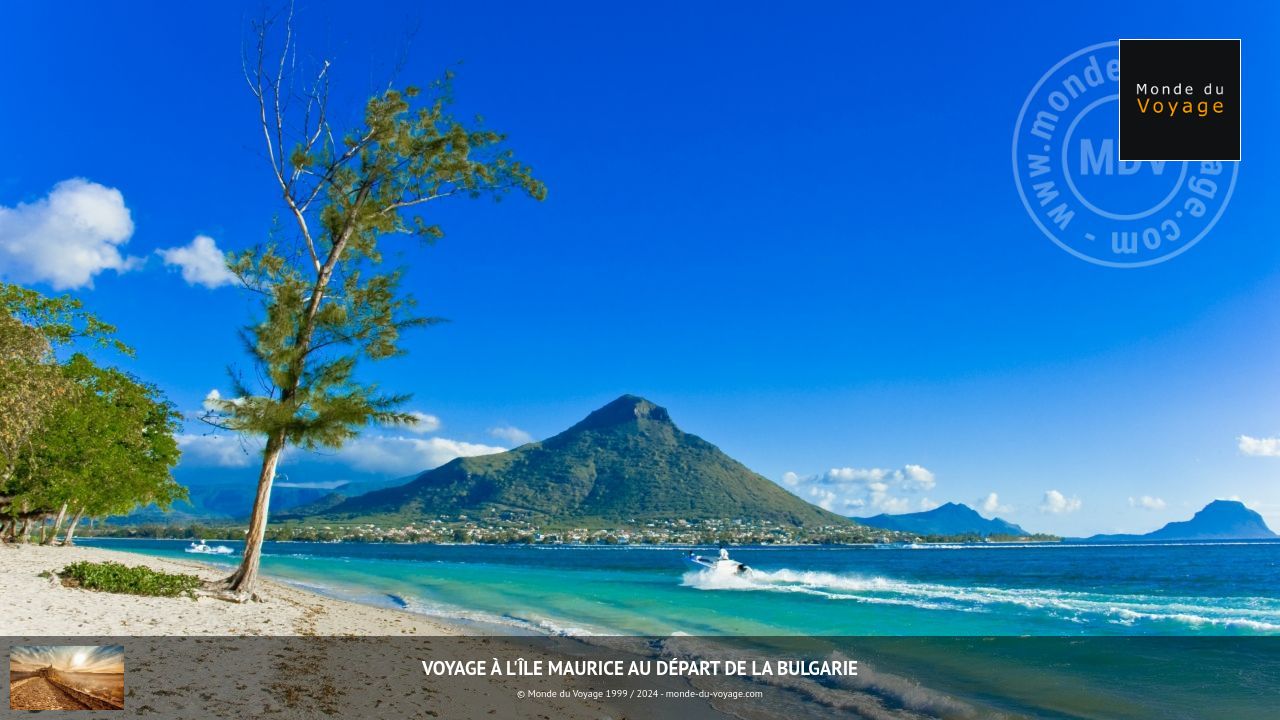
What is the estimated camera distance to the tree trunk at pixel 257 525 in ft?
54.5

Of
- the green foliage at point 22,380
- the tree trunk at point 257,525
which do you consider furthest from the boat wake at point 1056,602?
the green foliage at point 22,380

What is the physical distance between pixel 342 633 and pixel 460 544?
11370cm

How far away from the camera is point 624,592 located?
37250 millimetres

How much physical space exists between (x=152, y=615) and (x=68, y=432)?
16115 millimetres

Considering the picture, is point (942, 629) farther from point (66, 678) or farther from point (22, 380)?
point (22, 380)

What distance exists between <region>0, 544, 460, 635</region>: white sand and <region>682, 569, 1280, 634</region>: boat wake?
2297 centimetres

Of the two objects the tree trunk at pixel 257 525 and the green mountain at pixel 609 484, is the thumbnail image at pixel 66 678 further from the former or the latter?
the green mountain at pixel 609 484

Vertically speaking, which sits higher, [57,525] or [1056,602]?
[57,525]

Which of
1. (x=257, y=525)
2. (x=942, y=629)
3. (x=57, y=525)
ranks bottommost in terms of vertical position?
(x=942, y=629)

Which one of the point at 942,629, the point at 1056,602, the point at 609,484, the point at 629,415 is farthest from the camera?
the point at 629,415

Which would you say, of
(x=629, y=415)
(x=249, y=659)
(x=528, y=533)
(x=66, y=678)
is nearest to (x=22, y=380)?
(x=249, y=659)

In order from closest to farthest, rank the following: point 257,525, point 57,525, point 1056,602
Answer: point 257,525 → point 57,525 → point 1056,602

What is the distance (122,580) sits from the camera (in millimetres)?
14992

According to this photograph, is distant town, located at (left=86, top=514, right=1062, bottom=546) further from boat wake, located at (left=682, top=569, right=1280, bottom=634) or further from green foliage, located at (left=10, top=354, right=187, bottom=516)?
green foliage, located at (left=10, top=354, right=187, bottom=516)
